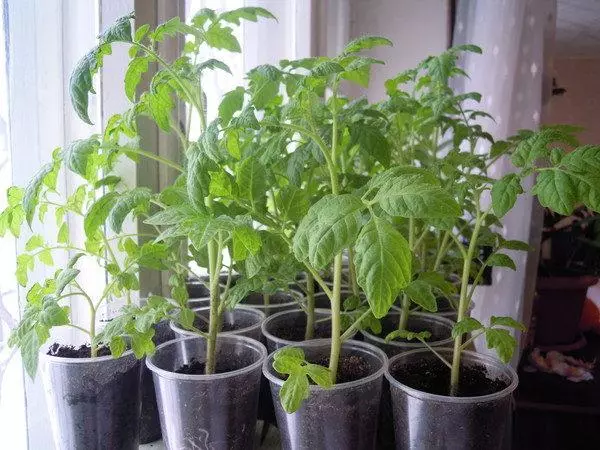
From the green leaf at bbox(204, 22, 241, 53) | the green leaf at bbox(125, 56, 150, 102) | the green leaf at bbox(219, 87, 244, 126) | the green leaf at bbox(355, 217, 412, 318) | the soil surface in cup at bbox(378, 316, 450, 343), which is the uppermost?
the green leaf at bbox(204, 22, 241, 53)

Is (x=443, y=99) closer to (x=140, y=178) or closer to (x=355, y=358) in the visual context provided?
(x=355, y=358)

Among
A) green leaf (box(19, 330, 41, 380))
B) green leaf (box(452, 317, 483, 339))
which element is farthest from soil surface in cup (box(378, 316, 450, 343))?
green leaf (box(19, 330, 41, 380))

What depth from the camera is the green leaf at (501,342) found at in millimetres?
676

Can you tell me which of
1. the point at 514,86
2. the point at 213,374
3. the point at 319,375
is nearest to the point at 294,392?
the point at 319,375

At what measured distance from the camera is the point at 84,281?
103 centimetres

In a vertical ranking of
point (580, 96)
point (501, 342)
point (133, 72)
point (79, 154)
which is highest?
point (580, 96)

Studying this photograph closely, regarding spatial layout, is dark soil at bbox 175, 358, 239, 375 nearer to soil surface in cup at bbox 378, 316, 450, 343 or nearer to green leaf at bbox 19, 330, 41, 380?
green leaf at bbox 19, 330, 41, 380

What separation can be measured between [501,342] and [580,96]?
11.8 ft

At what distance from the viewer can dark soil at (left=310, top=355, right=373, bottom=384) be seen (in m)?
0.75

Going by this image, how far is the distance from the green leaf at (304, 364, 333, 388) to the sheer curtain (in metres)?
1.40

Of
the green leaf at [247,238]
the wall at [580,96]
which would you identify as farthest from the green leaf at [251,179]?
the wall at [580,96]

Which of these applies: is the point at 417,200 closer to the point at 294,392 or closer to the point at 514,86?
the point at 294,392

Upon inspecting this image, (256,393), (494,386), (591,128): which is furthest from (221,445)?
(591,128)

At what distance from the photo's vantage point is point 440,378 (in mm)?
799
